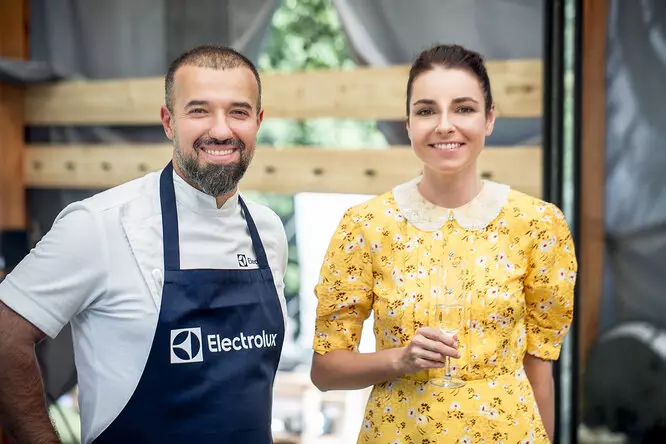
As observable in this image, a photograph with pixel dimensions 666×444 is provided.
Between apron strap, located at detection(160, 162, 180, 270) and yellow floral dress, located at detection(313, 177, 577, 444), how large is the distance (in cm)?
34

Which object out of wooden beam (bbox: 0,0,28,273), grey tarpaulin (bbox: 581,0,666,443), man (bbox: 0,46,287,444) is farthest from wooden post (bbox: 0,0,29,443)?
grey tarpaulin (bbox: 581,0,666,443)

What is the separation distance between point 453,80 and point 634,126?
1.61 m

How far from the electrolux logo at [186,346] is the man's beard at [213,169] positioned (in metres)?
0.31

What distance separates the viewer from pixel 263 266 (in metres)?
1.83

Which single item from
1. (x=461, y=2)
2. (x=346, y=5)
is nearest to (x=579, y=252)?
(x=461, y=2)

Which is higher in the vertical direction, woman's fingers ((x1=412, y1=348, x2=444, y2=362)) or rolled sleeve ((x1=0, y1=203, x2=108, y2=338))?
rolled sleeve ((x1=0, y1=203, x2=108, y2=338))

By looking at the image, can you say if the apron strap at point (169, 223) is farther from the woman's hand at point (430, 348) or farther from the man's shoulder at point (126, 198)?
the woman's hand at point (430, 348)

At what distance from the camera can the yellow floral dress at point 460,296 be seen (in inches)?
65.0

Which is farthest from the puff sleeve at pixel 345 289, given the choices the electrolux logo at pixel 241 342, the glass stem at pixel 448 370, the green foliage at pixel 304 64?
the green foliage at pixel 304 64

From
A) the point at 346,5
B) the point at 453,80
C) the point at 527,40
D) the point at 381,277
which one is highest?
the point at 346,5

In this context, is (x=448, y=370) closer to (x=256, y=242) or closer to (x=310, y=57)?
(x=256, y=242)

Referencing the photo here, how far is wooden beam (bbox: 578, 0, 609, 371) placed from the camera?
299cm

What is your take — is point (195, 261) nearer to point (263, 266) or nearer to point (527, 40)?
point (263, 266)

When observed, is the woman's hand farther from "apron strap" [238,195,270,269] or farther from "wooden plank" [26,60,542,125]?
"wooden plank" [26,60,542,125]
